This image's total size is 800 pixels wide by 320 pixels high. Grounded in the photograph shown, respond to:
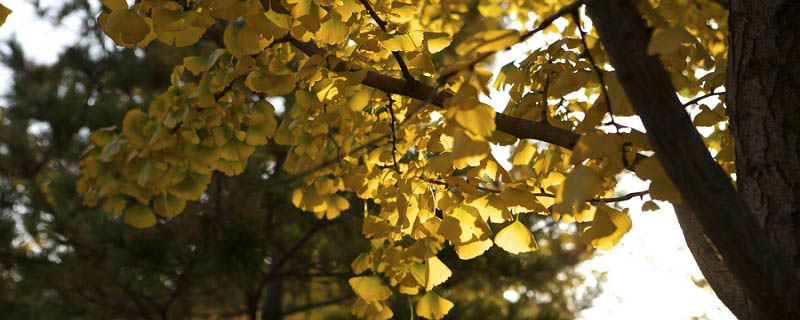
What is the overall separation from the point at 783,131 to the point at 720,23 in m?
1.61

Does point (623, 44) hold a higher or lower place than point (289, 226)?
higher

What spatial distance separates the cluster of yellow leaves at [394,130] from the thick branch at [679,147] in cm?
4

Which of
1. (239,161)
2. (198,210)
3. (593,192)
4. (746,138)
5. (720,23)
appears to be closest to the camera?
(593,192)

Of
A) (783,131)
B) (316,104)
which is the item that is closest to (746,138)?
(783,131)

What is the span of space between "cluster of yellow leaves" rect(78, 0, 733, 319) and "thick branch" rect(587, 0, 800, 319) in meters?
0.04

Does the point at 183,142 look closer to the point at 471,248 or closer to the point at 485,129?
the point at 471,248

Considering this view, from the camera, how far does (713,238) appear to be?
72cm

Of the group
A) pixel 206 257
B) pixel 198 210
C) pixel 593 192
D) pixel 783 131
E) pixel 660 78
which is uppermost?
pixel 783 131

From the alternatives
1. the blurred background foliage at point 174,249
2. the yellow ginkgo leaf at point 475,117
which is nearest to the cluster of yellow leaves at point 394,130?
the yellow ginkgo leaf at point 475,117

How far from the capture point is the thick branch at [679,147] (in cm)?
68

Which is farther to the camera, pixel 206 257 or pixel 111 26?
pixel 206 257

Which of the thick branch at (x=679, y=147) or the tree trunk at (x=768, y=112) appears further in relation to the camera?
the tree trunk at (x=768, y=112)

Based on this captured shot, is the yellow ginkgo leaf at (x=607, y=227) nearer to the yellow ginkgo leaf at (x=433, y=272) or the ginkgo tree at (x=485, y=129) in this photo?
the ginkgo tree at (x=485, y=129)

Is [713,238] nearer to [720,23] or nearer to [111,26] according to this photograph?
[111,26]
